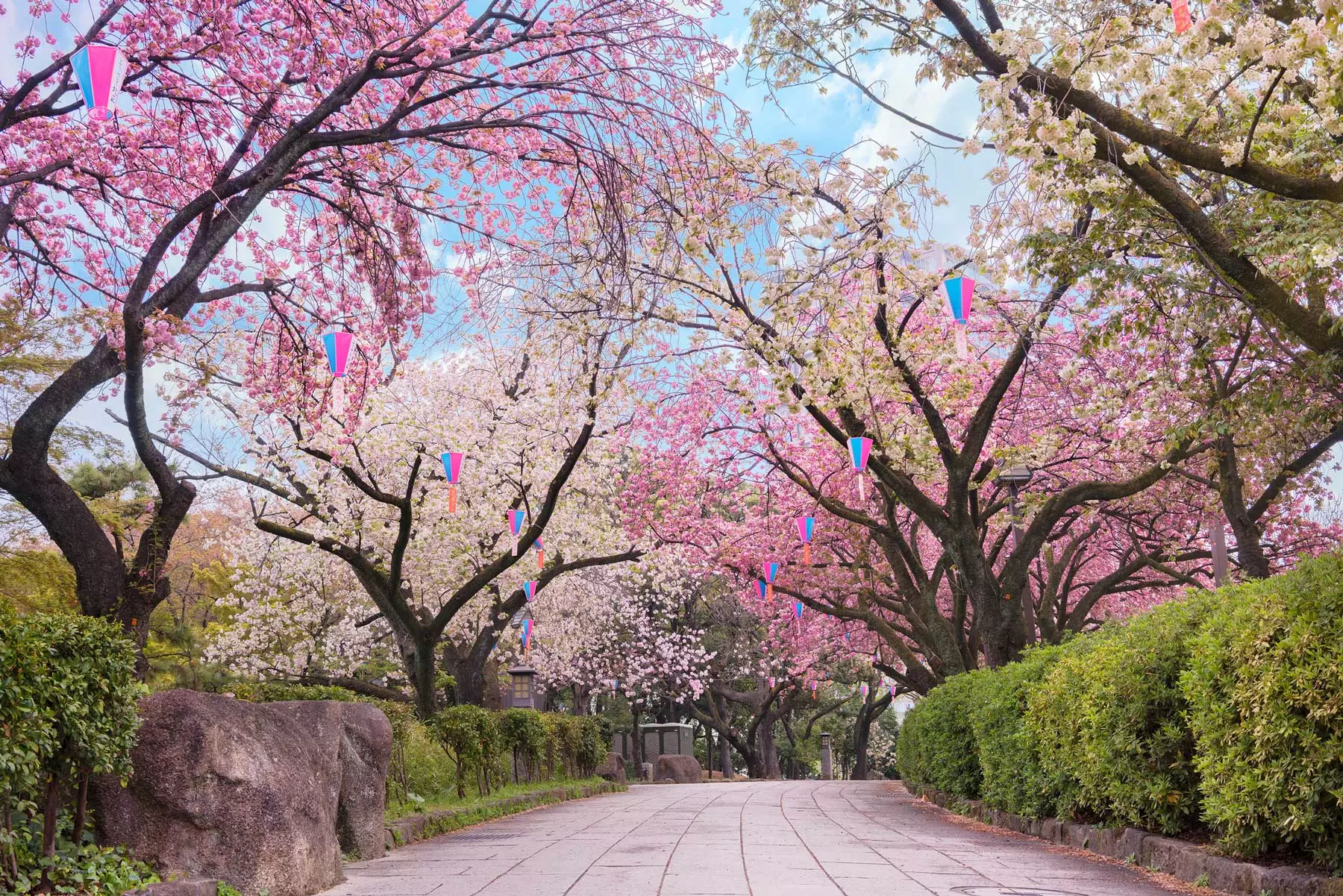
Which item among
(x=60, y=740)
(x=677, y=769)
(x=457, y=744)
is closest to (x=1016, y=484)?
(x=457, y=744)

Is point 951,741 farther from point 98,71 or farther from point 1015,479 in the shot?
point 98,71

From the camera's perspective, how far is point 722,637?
3047 centimetres

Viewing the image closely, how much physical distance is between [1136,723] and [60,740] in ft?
19.3

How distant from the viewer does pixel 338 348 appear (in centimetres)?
843

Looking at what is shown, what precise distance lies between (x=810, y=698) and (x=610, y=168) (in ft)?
96.9

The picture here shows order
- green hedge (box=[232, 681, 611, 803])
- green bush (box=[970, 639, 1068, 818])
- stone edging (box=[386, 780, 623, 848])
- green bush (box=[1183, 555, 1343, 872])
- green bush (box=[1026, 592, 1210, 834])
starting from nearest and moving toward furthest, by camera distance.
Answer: green bush (box=[1183, 555, 1343, 872]), green bush (box=[1026, 592, 1210, 834]), green bush (box=[970, 639, 1068, 818]), stone edging (box=[386, 780, 623, 848]), green hedge (box=[232, 681, 611, 803])

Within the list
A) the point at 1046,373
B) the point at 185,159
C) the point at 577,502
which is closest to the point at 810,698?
the point at 577,502

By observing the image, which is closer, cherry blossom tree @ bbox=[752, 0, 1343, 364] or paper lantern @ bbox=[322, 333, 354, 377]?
cherry blossom tree @ bbox=[752, 0, 1343, 364]

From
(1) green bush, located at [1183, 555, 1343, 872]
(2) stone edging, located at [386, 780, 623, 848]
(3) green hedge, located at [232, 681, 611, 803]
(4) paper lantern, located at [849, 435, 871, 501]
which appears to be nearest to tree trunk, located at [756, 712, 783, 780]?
(3) green hedge, located at [232, 681, 611, 803]

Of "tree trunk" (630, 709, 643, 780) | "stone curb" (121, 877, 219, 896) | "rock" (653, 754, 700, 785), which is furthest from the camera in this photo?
"tree trunk" (630, 709, 643, 780)

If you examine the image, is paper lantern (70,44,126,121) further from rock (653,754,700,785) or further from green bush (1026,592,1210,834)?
rock (653,754,700,785)

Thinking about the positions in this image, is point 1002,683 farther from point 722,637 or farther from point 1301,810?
point 722,637

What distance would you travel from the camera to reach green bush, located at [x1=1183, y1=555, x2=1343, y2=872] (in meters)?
4.20

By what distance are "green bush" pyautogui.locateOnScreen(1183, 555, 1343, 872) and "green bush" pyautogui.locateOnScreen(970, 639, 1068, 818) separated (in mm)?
2722
